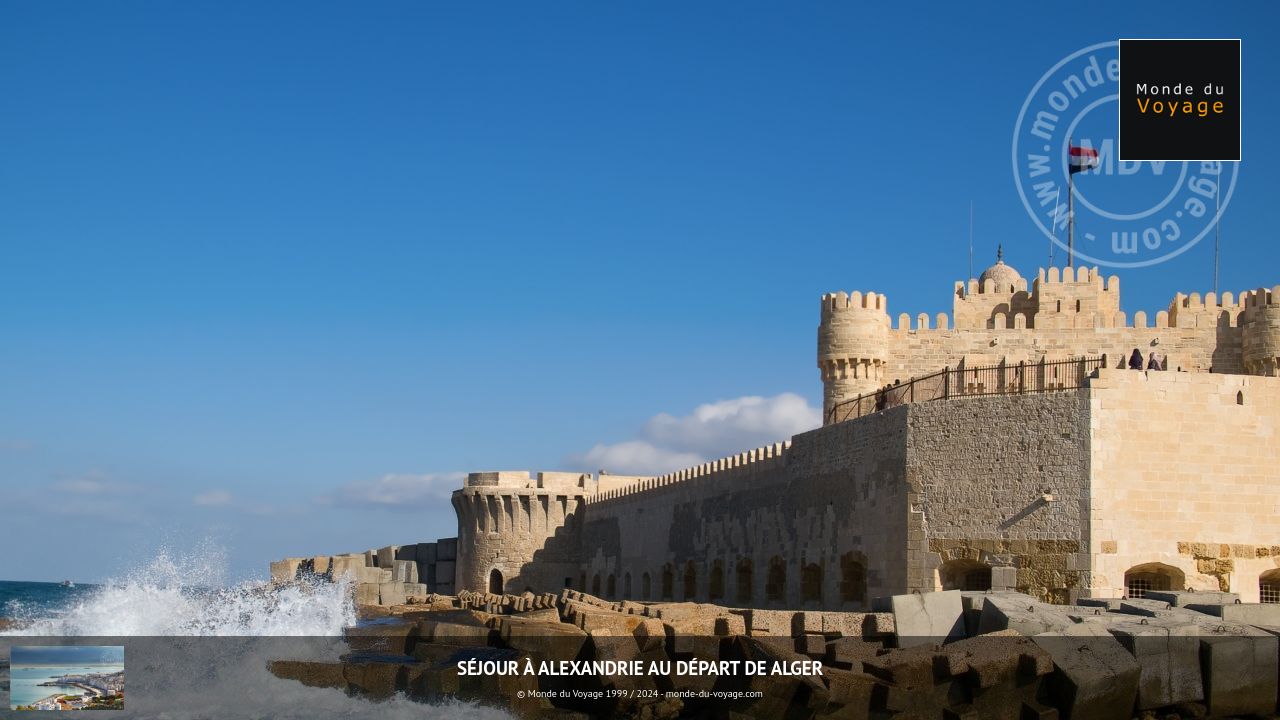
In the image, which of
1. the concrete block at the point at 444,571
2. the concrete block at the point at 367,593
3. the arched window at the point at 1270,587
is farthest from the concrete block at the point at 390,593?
the arched window at the point at 1270,587

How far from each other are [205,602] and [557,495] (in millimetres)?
14213

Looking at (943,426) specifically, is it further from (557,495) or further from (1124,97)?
(557,495)

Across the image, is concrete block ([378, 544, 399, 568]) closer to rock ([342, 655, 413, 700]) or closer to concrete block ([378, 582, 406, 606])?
concrete block ([378, 582, 406, 606])

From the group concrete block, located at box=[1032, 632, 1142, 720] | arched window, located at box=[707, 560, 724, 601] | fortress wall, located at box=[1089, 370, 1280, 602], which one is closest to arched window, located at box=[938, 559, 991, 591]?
fortress wall, located at box=[1089, 370, 1280, 602]

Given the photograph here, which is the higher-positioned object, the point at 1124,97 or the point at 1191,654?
the point at 1124,97

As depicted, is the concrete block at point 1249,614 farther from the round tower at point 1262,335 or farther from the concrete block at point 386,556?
the concrete block at point 386,556

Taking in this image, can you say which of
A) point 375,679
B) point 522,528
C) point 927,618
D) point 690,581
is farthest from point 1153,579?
point 522,528

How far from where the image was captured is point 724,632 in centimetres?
1623

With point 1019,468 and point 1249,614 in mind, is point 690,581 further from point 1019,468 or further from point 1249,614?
point 1249,614

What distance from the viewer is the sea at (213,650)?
14.9 m

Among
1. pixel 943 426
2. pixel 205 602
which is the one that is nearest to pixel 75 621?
pixel 205 602

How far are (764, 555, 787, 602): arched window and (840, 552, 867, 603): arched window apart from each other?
9.65 feet

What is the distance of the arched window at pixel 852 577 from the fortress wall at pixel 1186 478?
4470 mm

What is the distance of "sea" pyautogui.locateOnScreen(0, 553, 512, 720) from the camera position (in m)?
14.9
